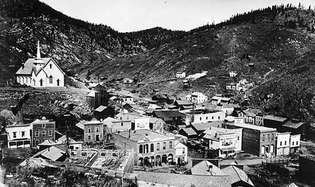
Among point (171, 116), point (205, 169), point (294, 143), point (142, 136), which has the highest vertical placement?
point (171, 116)

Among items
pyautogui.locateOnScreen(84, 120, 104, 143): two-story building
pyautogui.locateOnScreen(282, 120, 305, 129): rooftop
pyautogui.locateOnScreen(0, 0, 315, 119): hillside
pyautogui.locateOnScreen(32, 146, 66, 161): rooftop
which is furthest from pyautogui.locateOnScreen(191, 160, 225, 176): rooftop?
pyautogui.locateOnScreen(0, 0, 315, 119): hillside

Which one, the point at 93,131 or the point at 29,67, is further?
the point at 29,67

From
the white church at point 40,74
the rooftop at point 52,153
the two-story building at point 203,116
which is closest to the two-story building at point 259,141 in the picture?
the two-story building at point 203,116

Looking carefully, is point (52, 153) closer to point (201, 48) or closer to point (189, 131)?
point (189, 131)

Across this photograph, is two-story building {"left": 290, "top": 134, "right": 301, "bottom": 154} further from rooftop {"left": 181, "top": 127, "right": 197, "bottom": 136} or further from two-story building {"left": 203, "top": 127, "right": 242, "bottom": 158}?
rooftop {"left": 181, "top": 127, "right": 197, "bottom": 136}

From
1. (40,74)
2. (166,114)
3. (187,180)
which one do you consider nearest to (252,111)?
(166,114)

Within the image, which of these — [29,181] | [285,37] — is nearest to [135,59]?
[285,37]

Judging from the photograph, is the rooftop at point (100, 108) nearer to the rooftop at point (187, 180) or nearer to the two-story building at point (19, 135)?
the two-story building at point (19, 135)

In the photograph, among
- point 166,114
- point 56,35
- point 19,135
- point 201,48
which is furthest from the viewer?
point 56,35
